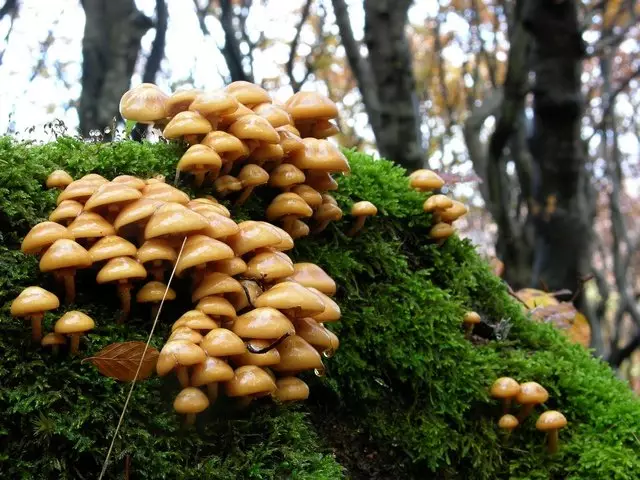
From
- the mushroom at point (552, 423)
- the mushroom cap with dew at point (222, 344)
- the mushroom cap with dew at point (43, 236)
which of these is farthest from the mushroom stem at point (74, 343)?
the mushroom at point (552, 423)

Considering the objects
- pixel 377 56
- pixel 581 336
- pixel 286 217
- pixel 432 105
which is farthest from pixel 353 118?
pixel 286 217

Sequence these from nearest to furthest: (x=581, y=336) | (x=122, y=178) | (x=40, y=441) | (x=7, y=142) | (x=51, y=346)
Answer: (x=40, y=441), (x=51, y=346), (x=122, y=178), (x=7, y=142), (x=581, y=336)

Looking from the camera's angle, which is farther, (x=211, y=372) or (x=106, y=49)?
(x=106, y=49)

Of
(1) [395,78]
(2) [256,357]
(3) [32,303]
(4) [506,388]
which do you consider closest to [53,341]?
(3) [32,303]

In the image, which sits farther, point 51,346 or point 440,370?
point 440,370

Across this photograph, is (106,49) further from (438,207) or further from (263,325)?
(263,325)

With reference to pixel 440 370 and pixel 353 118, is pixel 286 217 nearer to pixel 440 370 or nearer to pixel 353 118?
pixel 440 370
